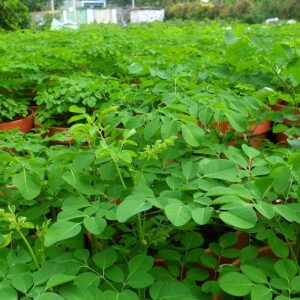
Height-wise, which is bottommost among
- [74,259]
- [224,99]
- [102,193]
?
[74,259]

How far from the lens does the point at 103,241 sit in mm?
1415

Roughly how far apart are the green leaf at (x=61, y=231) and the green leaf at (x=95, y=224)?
0.02 metres

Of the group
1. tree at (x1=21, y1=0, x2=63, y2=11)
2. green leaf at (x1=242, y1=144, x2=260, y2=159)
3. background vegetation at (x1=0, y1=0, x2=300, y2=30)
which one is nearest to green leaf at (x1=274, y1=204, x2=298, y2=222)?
green leaf at (x1=242, y1=144, x2=260, y2=159)

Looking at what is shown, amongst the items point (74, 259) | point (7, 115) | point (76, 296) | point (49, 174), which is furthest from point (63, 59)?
point (76, 296)

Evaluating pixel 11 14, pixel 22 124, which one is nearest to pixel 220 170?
pixel 22 124

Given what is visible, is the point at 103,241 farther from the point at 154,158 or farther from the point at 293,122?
the point at 293,122

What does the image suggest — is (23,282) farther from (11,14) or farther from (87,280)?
(11,14)

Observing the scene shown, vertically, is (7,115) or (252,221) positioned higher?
(252,221)

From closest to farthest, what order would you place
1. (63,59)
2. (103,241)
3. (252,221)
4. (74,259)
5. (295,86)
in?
(252,221) < (74,259) < (103,241) < (295,86) < (63,59)

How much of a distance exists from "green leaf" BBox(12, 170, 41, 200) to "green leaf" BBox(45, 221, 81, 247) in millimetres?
179

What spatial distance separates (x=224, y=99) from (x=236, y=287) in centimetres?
74

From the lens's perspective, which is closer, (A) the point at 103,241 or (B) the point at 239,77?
(A) the point at 103,241

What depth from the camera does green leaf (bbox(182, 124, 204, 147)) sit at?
51.1 inches

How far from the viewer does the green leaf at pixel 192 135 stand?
4.26 feet
